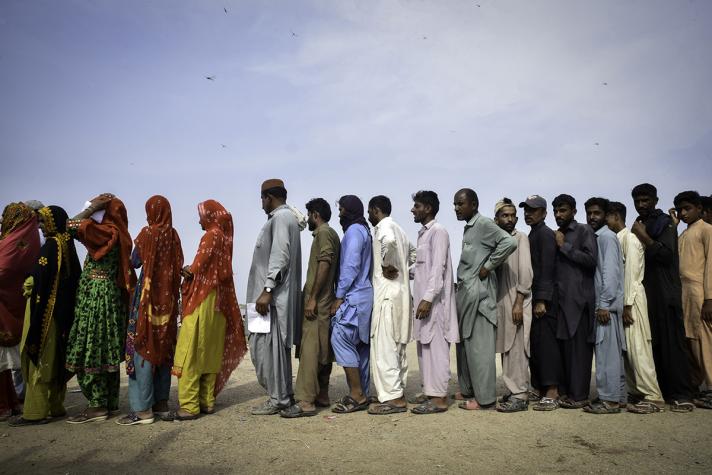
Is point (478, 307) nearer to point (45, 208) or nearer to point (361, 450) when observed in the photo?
point (361, 450)

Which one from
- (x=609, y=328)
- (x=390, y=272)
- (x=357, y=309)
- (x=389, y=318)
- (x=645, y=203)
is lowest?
(x=609, y=328)

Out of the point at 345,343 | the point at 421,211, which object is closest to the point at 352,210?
the point at 421,211

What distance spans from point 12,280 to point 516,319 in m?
5.75

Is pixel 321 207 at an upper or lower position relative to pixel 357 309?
upper

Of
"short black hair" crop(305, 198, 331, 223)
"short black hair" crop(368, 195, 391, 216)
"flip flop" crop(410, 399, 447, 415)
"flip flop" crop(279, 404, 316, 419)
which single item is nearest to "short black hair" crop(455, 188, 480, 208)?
"short black hair" crop(368, 195, 391, 216)

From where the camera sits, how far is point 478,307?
5672mm

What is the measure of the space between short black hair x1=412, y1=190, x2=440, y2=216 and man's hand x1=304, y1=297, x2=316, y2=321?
173 cm

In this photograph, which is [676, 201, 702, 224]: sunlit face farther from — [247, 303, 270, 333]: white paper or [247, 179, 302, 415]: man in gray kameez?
[247, 303, 270, 333]: white paper

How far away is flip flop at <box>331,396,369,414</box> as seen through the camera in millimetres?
5578

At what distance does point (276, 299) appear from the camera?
559 cm

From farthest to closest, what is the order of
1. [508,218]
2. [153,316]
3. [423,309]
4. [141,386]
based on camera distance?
[508,218]
[423,309]
[153,316]
[141,386]

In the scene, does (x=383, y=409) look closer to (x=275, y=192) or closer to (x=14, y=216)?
(x=275, y=192)

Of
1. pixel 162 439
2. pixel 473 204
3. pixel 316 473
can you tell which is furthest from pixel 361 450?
pixel 473 204

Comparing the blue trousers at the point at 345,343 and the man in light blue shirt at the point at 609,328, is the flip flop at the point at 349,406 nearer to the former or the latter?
the blue trousers at the point at 345,343
